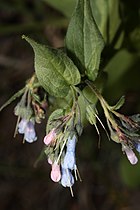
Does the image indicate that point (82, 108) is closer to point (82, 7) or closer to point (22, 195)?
point (82, 7)

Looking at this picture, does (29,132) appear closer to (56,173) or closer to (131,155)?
(56,173)

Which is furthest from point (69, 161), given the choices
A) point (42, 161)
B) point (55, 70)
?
point (42, 161)

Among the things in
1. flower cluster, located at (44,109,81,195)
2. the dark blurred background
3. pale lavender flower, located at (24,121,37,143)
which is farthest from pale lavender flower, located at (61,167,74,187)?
the dark blurred background

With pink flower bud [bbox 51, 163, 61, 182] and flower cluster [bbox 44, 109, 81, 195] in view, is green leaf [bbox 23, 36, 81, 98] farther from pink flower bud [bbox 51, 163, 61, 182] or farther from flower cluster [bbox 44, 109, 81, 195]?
pink flower bud [bbox 51, 163, 61, 182]

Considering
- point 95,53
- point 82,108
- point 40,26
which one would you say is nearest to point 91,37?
point 95,53

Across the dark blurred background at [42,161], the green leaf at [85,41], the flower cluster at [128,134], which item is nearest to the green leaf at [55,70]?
the green leaf at [85,41]

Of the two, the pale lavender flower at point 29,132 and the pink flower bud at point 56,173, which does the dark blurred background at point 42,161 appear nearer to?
the pale lavender flower at point 29,132
